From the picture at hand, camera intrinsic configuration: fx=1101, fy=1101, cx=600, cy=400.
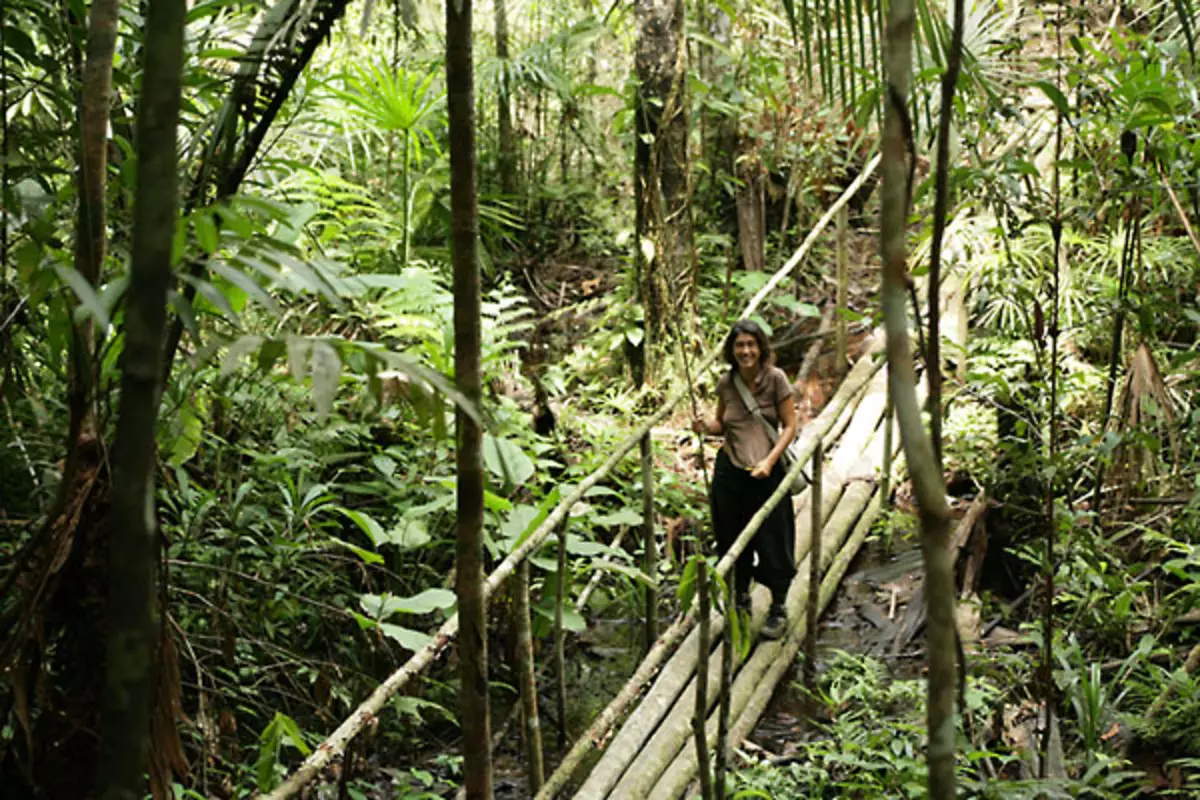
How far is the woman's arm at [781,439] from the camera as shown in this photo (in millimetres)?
4168

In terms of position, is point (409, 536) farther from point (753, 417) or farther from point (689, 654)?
point (753, 417)

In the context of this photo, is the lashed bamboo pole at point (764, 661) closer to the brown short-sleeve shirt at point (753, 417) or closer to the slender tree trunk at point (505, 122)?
the brown short-sleeve shirt at point (753, 417)

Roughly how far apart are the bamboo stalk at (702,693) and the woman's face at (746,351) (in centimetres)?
141

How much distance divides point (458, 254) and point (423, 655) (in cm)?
112

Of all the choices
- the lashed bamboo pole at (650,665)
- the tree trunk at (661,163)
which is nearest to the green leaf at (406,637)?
the lashed bamboo pole at (650,665)

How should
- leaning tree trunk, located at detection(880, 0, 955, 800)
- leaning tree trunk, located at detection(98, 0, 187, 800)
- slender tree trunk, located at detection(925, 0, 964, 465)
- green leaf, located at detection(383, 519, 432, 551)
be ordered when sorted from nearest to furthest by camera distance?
leaning tree trunk, located at detection(98, 0, 187, 800), leaning tree trunk, located at detection(880, 0, 955, 800), slender tree trunk, located at detection(925, 0, 964, 465), green leaf, located at detection(383, 519, 432, 551)

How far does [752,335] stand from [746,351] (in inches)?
2.8

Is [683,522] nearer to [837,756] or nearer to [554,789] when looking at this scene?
[837,756]

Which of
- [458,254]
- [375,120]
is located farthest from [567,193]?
[458,254]

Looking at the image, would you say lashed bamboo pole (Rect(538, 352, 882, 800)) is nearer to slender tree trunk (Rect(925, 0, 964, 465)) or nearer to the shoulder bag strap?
the shoulder bag strap

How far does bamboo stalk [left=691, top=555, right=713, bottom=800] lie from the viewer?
2.72 m

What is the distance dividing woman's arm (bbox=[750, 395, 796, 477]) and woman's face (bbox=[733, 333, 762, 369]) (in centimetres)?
19

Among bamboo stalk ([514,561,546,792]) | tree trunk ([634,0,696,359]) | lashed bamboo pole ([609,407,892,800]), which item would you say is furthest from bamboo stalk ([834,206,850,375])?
bamboo stalk ([514,561,546,792])

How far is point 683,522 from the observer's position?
5273 mm
